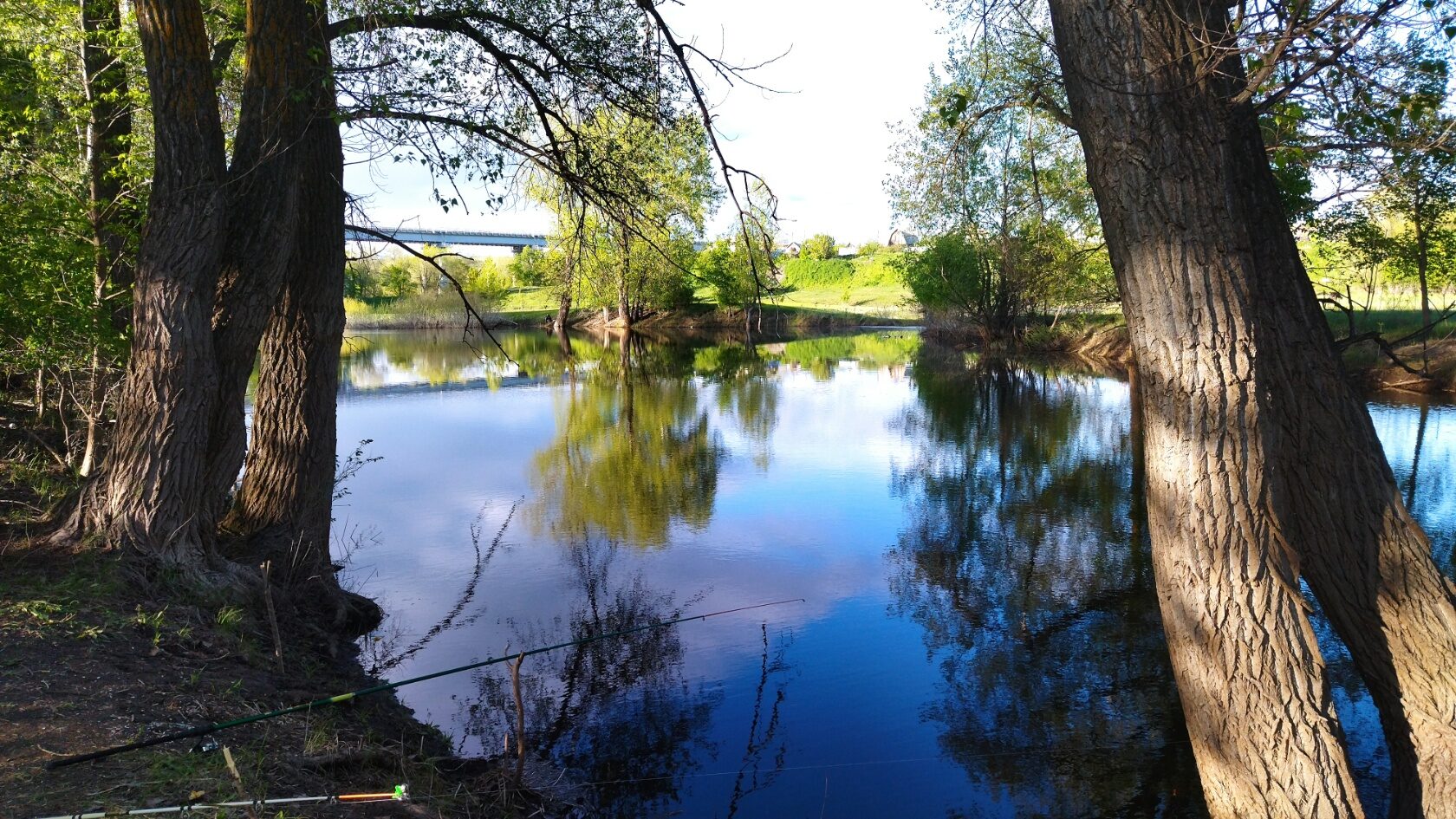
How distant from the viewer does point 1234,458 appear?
3576mm

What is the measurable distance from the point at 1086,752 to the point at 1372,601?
2044 mm

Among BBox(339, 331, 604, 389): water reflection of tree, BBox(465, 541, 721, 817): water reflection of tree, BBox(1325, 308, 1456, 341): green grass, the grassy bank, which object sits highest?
Answer: the grassy bank

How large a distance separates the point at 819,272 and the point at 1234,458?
65.5 m

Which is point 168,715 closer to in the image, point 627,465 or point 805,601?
point 805,601

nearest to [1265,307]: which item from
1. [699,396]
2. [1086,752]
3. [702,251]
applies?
[1086,752]

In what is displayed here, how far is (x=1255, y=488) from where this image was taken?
360 cm

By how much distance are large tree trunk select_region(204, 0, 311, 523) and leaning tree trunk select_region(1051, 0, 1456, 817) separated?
4864 mm

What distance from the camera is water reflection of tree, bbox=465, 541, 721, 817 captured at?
5.09 metres

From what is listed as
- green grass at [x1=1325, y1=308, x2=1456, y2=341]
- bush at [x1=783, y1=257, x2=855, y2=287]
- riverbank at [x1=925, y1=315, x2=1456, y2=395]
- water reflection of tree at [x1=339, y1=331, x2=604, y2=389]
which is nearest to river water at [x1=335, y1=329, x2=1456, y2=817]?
riverbank at [x1=925, y1=315, x2=1456, y2=395]

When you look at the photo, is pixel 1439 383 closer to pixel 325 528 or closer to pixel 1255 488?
pixel 1255 488

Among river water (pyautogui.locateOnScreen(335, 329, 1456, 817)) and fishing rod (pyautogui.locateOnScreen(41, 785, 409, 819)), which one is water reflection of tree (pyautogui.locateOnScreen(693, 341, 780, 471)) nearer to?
river water (pyautogui.locateOnScreen(335, 329, 1456, 817))

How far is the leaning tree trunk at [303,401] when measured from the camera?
258 inches

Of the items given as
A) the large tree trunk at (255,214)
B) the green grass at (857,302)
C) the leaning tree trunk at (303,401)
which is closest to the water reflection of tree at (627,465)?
the leaning tree trunk at (303,401)

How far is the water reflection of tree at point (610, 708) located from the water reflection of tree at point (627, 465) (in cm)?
249
